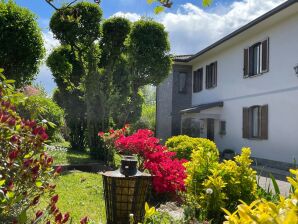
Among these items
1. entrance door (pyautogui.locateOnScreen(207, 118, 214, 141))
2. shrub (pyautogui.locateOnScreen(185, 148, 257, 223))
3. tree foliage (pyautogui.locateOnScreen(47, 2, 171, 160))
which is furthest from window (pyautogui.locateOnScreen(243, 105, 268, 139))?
shrub (pyautogui.locateOnScreen(185, 148, 257, 223))

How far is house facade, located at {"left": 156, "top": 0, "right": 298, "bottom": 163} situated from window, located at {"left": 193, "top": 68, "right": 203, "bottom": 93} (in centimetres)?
2

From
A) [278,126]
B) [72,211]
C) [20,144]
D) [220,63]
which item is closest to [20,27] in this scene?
[72,211]

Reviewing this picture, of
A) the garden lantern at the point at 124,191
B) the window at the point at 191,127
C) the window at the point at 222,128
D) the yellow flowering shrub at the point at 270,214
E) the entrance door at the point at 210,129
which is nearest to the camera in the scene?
the yellow flowering shrub at the point at 270,214

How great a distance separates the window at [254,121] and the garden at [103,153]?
4034mm

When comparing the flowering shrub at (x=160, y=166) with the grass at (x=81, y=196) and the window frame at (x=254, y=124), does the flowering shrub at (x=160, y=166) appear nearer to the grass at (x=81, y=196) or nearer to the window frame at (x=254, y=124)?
the grass at (x=81, y=196)

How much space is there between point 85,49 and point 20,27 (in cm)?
454

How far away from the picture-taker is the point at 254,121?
1747 centimetres

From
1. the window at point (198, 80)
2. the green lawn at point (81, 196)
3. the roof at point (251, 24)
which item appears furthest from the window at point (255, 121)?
the green lawn at point (81, 196)

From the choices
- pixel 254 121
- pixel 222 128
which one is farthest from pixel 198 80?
pixel 254 121

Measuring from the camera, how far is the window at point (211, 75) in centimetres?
2188

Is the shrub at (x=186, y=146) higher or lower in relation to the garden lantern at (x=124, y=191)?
higher

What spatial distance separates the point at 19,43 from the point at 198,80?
15.6 meters

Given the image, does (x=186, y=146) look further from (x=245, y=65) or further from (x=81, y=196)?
(x=245, y=65)

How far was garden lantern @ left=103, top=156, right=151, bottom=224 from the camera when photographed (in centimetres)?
497
